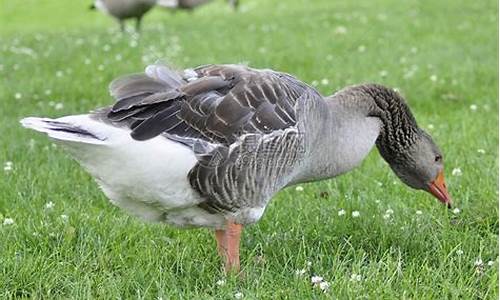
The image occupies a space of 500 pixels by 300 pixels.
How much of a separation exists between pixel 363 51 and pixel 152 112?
832 centimetres

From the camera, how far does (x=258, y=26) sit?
15.8 m

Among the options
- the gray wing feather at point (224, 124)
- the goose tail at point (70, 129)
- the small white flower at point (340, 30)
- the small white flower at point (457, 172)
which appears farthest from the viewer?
the small white flower at point (340, 30)

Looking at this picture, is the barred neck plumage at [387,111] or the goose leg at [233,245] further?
the barred neck plumage at [387,111]

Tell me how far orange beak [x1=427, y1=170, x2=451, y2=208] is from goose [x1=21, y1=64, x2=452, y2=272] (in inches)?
Result: 26.4

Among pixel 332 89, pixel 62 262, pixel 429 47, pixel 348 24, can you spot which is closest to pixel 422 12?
pixel 348 24

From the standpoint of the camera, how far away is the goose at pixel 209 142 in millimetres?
3736

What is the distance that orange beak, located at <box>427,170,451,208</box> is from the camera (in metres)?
4.91

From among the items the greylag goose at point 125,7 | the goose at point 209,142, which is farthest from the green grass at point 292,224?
the greylag goose at point 125,7

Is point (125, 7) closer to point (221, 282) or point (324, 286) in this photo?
point (221, 282)

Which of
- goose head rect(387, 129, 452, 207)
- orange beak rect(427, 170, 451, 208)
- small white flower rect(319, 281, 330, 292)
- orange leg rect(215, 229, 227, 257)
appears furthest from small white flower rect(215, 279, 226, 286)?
orange beak rect(427, 170, 451, 208)

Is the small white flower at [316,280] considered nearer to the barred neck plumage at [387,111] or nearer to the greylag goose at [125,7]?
the barred neck plumage at [387,111]

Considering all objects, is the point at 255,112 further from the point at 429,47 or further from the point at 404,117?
the point at 429,47

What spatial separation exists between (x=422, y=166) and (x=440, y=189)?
0.22 metres

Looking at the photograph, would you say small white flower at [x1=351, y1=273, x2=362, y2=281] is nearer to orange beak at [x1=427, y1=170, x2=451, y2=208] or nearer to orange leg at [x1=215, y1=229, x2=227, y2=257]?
orange leg at [x1=215, y1=229, x2=227, y2=257]
